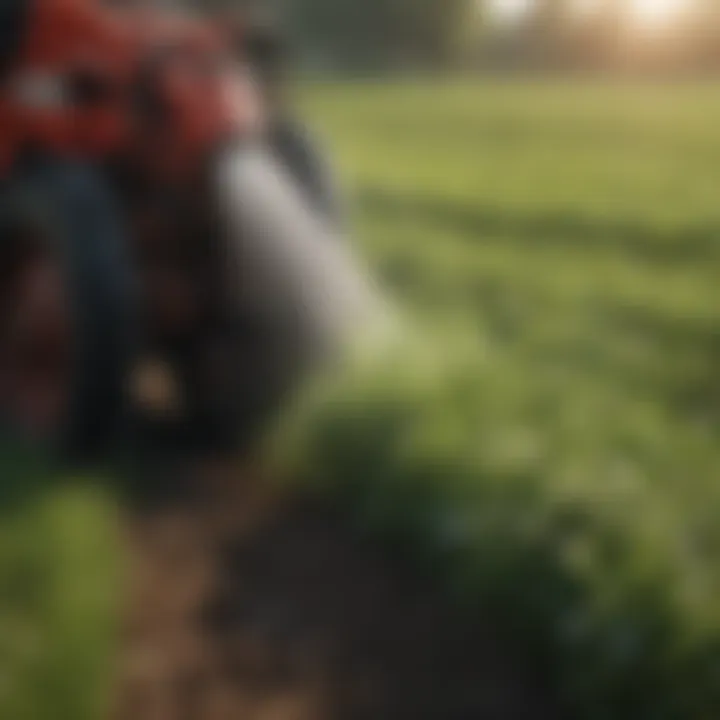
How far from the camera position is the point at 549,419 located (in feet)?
3.36

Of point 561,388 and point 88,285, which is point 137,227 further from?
point 561,388

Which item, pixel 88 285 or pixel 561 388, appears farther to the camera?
pixel 88 285

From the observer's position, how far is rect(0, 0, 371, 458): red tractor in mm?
1159

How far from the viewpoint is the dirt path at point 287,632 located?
2.99 feet

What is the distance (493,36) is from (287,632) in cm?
41

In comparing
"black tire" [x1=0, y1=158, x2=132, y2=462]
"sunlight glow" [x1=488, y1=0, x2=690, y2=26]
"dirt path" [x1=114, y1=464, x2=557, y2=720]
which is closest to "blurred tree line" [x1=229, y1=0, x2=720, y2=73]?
"sunlight glow" [x1=488, y1=0, x2=690, y2=26]

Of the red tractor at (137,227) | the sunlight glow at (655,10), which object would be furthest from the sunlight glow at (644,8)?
the red tractor at (137,227)

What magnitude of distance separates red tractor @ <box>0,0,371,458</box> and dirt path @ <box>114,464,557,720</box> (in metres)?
0.13

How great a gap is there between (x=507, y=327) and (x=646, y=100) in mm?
299

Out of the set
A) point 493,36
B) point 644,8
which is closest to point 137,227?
point 493,36

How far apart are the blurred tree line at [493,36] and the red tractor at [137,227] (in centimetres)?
8

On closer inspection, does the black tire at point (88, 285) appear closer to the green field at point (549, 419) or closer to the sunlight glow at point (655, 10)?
the green field at point (549, 419)

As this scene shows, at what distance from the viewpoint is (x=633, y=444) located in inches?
36.5

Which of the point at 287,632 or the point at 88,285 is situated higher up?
the point at 88,285
